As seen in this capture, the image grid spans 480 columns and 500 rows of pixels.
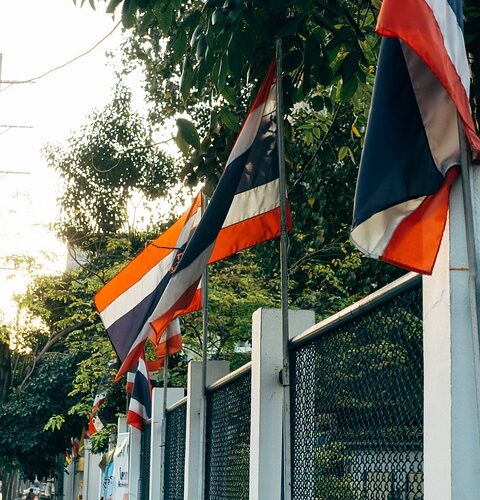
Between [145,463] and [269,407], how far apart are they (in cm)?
873

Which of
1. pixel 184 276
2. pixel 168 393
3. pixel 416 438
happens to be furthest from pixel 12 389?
pixel 416 438

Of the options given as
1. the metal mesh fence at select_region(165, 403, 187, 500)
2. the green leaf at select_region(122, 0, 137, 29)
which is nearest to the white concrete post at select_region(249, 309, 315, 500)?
the green leaf at select_region(122, 0, 137, 29)

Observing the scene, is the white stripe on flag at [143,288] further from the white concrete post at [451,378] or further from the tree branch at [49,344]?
the tree branch at [49,344]

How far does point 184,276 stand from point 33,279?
844 inches

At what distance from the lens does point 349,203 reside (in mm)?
12531

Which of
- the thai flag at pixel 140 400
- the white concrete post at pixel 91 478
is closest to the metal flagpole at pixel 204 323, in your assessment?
the thai flag at pixel 140 400

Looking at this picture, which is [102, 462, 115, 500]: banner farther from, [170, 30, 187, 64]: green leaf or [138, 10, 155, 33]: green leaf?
[170, 30, 187, 64]: green leaf

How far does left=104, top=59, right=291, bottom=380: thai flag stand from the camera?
18.0 ft

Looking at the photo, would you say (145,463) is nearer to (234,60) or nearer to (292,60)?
(292,60)

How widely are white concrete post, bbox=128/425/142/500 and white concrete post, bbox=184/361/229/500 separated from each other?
246 inches

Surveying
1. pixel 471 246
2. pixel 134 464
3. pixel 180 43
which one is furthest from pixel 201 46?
pixel 134 464

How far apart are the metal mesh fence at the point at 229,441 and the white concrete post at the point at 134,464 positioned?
6714 mm

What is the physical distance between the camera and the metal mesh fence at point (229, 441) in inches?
257

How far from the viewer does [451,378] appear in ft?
9.50
